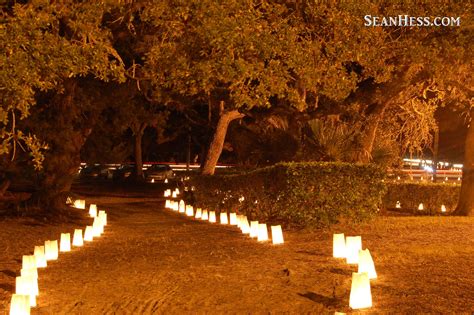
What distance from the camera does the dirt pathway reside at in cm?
804

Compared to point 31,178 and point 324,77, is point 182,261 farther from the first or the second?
point 31,178

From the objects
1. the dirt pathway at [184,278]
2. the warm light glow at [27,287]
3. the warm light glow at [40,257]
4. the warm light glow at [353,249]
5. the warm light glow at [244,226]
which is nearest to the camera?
the dirt pathway at [184,278]

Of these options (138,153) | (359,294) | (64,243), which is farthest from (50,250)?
(138,153)

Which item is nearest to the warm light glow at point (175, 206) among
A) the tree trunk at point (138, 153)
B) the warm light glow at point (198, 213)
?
the warm light glow at point (198, 213)

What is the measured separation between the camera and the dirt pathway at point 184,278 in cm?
804

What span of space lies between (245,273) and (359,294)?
107 inches

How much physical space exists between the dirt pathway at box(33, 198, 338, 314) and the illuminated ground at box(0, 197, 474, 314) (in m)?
0.01

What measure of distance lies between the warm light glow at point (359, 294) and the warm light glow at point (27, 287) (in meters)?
3.83

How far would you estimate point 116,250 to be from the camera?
12875mm

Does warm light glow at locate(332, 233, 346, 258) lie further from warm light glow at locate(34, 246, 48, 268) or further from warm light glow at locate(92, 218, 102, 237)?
warm light glow at locate(92, 218, 102, 237)

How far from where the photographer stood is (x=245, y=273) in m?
9.75

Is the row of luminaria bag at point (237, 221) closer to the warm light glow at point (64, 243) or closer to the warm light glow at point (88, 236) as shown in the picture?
the warm light glow at point (88, 236)

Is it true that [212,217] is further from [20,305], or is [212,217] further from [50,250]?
[20,305]

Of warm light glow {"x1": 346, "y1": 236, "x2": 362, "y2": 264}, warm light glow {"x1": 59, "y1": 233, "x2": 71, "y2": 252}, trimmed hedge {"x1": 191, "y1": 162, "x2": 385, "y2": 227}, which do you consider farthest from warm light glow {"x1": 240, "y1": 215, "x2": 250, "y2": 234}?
warm light glow {"x1": 346, "y1": 236, "x2": 362, "y2": 264}
